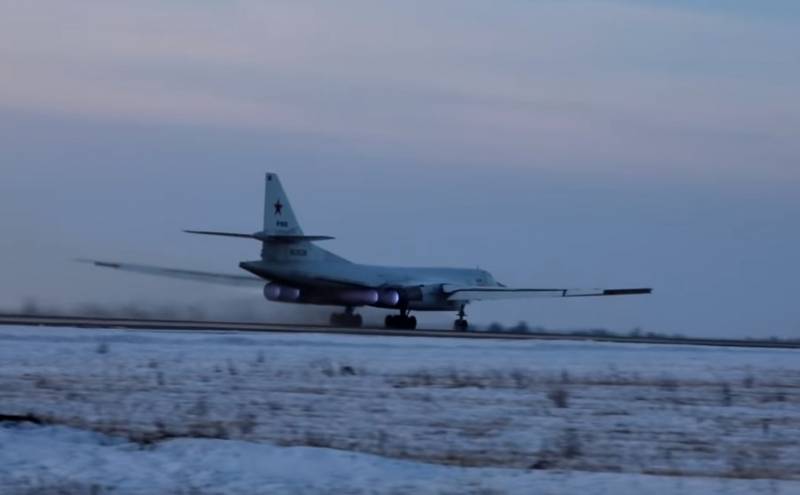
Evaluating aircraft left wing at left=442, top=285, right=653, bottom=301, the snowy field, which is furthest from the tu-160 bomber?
the snowy field

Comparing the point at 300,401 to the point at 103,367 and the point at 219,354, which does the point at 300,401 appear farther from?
the point at 219,354

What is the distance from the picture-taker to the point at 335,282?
174 feet

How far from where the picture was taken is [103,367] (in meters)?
23.0

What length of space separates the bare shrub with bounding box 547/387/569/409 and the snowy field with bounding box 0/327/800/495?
0.21 ft

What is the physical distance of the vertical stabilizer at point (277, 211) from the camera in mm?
51875

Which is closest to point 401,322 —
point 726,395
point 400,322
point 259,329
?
point 400,322

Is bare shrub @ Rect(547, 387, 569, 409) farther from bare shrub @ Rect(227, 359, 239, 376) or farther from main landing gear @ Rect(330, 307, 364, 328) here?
main landing gear @ Rect(330, 307, 364, 328)

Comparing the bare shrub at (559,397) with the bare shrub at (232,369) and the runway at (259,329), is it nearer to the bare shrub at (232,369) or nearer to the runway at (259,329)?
the bare shrub at (232,369)

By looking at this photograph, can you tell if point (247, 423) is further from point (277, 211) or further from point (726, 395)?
point (277, 211)

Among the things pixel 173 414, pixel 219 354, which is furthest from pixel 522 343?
pixel 173 414

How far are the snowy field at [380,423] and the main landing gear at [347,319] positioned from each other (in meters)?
25.3

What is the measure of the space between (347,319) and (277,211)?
18.6 ft

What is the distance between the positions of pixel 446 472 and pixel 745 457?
3.63 meters

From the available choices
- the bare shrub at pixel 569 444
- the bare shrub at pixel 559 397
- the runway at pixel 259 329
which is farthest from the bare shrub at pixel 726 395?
the runway at pixel 259 329
